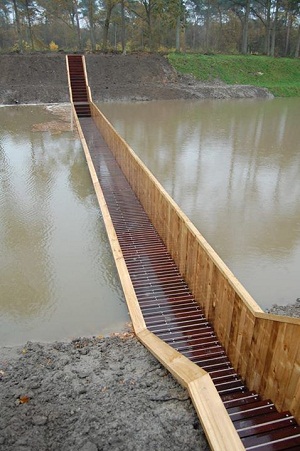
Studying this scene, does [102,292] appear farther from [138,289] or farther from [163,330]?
[163,330]

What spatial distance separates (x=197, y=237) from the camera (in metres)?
4.64

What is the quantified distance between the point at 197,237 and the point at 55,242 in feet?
10.9

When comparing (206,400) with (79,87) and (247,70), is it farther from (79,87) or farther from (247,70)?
(247,70)

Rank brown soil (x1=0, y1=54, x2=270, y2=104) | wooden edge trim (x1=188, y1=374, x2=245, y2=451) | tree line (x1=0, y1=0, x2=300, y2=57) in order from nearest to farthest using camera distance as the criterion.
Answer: wooden edge trim (x1=188, y1=374, x2=245, y2=451) → brown soil (x1=0, y1=54, x2=270, y2=104) → tree line (x1=0, y1=0, x2=300, y2=57)

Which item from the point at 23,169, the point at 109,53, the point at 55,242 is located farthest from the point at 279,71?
the point at 55,242

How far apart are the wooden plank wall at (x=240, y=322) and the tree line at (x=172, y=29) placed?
32.3 metres

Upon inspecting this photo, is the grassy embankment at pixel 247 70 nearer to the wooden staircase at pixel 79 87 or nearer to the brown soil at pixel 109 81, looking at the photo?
the brown soil at pixel 109 81

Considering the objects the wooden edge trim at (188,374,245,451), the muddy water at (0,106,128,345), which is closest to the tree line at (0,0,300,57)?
the muddy water at (0,106,128,345)

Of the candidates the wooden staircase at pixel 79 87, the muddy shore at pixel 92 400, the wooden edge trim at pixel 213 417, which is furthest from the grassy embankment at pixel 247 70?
the wooden edge trim at pixel 213 417

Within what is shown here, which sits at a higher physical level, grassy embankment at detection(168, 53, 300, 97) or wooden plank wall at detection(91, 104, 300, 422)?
grassy embankment at detection(168, 53, 300, 97)

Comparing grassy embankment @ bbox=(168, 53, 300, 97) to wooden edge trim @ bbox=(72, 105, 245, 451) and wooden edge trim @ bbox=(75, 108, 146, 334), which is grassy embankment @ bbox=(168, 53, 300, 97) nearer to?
wooden edge trim @ bbox=(75, 108, 146, 334)

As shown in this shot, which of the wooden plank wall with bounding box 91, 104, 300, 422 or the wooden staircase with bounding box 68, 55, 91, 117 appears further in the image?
the wooden staircase with bounding box 68, 55, 91, 117

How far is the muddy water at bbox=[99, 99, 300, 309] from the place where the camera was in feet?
20.8

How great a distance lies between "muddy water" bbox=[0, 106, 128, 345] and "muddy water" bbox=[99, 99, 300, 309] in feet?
7.10
